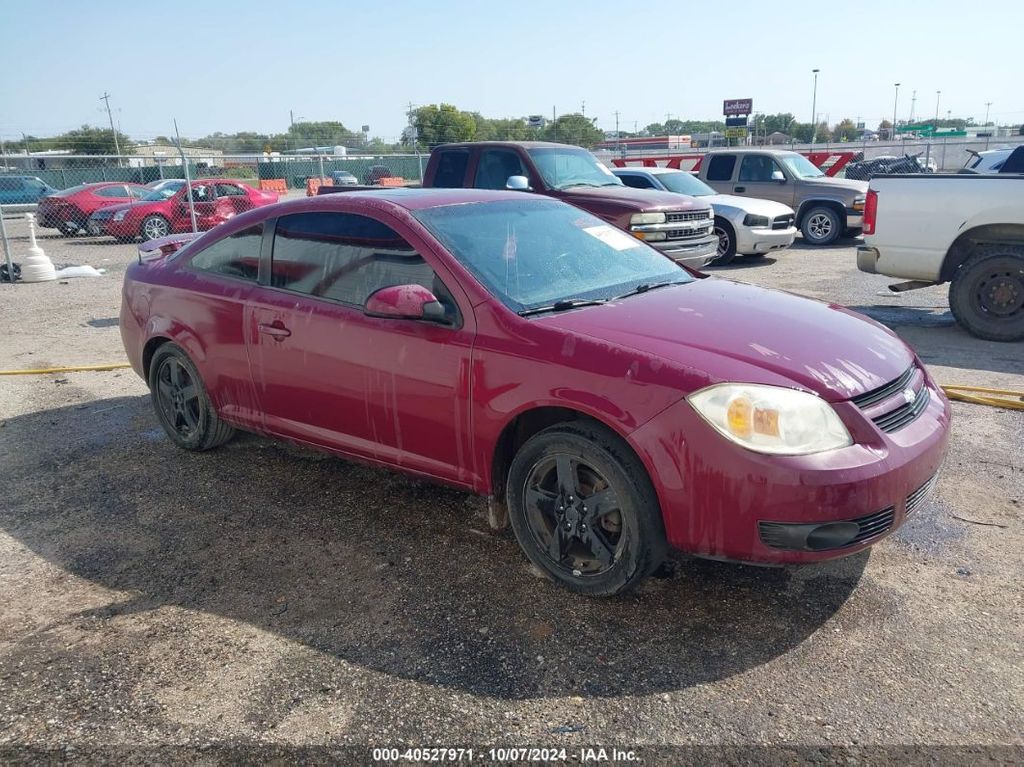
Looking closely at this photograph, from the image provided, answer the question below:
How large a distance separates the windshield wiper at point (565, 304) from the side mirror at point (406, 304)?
0.38 metres

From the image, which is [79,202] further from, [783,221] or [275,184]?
[783,221]

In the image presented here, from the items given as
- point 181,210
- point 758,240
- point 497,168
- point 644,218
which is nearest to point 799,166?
point 758,240

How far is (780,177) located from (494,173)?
281 inches

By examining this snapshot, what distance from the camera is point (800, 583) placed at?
3486 millimetres

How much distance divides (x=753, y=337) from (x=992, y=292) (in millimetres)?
5510

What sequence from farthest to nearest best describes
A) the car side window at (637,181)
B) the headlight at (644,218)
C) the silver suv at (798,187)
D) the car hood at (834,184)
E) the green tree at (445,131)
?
the green tree at (445,131)
the silver suv at (798,187)
the car hood at (834,184)
the car side window at (637,181)
the headlight at (644,218)

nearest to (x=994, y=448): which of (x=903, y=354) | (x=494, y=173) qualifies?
(x=903, y=354)

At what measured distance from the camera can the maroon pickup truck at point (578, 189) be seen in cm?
1024

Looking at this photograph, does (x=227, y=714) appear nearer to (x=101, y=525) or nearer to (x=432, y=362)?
(x=432, y=362)

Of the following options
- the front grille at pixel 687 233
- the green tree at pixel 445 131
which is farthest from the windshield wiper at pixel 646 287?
the green tree at pixel 445 131

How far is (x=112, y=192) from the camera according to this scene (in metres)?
20.4

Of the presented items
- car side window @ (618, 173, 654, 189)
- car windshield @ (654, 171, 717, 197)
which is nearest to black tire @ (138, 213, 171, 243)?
car side window @ (618, 173, 654, 189)

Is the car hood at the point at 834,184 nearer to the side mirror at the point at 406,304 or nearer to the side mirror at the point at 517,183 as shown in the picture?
the side mirror at the point at 517,183

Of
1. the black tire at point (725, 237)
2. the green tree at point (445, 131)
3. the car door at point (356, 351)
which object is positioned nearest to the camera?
the car door at point (356, 351)
